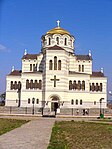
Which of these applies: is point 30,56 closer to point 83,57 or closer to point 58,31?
point 58,31

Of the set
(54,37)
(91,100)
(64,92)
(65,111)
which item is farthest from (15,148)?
(54,37)

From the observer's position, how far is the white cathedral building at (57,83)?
40.6m

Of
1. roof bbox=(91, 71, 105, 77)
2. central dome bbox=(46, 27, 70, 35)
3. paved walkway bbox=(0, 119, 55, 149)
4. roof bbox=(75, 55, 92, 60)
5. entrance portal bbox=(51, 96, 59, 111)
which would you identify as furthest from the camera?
roof bbox=(75, 55, 92, 60)

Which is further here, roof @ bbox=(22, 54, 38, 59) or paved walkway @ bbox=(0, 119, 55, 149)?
roof @ bbox=(22, 54, 38, 59)

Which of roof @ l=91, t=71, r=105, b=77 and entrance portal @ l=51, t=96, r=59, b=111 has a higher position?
roof @ l=91, t=71, r=105, b=77

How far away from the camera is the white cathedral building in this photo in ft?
133

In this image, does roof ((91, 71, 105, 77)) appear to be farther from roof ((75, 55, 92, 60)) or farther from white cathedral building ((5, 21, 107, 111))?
roof ((75, 55, 92, 60))

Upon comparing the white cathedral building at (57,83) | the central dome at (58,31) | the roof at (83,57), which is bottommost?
the white cathedral building at (57,83)

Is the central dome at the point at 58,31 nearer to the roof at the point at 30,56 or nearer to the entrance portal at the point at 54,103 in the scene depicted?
the roof at the point at 30,56

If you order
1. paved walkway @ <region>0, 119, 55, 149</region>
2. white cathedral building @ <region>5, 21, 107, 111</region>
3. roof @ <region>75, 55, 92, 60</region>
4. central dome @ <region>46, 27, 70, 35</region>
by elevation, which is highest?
central dome @ <region>46, 27, 70, 35</region>

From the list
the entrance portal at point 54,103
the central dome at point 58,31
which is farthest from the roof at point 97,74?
the entrance portal at point 54,103

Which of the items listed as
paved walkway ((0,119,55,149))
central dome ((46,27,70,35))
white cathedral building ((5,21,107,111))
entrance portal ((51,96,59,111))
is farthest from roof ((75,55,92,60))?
paved walkway ((0,119,55,149))

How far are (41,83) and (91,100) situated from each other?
27.9ft

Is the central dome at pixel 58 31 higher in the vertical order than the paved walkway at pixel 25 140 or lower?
higher
